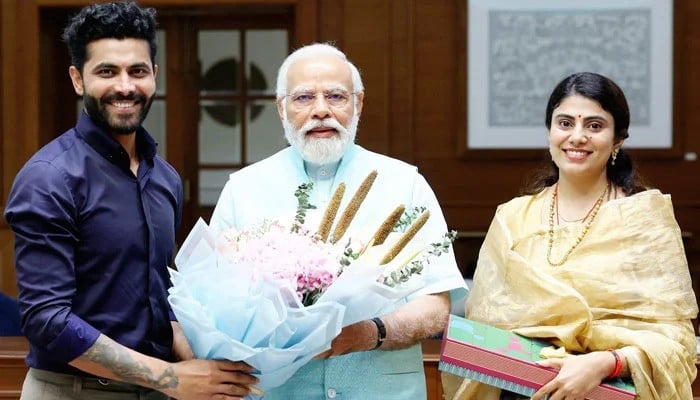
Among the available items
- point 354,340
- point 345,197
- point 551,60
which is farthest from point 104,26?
point 551,60

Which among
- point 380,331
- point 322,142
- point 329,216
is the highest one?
point 322,142

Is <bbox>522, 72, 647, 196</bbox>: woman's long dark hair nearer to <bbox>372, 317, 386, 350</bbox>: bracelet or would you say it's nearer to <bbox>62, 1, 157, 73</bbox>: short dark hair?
<bbox>372, 317, 386, 350</bbox>: bracelet

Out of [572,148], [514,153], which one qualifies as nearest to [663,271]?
[572,148]

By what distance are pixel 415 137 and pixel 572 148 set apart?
10.4 feet

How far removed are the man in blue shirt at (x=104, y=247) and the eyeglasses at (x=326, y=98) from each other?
359 mm

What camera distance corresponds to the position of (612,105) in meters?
2.36

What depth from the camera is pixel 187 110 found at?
5.93 meters

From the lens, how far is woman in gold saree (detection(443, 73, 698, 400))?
2199mm

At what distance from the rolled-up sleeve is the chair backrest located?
2.60 meters

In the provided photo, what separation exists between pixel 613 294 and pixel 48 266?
118 centimetres

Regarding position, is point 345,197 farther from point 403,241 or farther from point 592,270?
point 592,270

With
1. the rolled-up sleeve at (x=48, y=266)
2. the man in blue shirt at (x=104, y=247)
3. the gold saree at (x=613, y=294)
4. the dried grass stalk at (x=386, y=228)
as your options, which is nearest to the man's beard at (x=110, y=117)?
the man in blue shirt at (x=104, y=247)

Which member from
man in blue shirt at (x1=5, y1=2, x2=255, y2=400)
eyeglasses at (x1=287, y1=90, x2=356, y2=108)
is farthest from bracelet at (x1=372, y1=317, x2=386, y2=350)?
eyeglasses at (x1=287, y1=90, x2=356, y2=108)

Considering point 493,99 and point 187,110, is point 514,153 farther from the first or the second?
point 187,110
